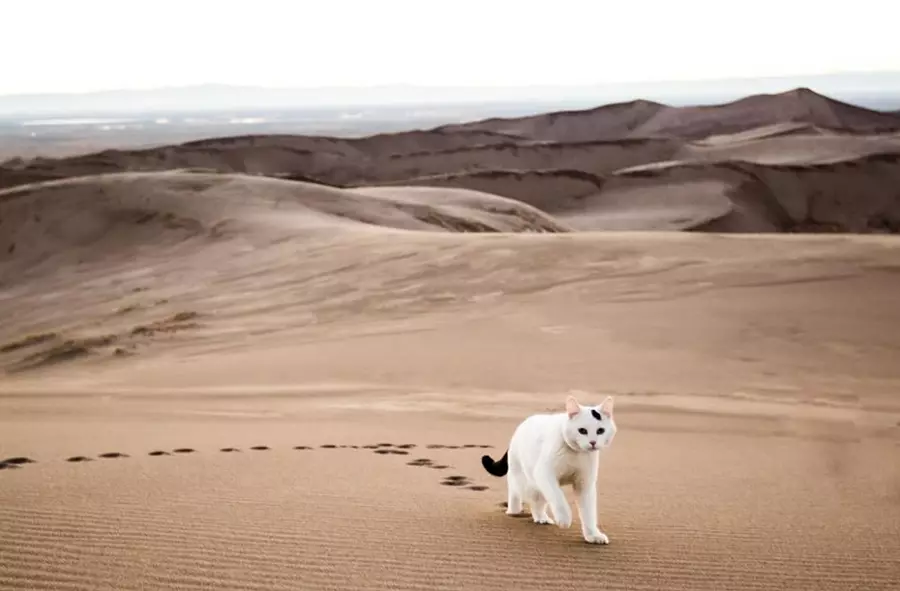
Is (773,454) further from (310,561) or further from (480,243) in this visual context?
(480,243)

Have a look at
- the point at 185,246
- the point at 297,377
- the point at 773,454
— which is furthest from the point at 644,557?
the point at 185,246

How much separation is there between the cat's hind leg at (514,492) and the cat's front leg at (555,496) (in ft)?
1.31

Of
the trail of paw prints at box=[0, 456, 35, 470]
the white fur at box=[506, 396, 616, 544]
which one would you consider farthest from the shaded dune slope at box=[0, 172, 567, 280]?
the white fur at box=[506, 396, 616, 544]

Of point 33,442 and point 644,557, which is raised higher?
point 644,557

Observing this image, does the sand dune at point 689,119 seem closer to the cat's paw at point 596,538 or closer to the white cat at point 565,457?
the white cat at point 565,457

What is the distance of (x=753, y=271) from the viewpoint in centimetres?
1135

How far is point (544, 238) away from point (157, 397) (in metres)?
6.70

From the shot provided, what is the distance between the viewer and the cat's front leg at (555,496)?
3.57 meters

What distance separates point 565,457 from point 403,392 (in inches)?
182

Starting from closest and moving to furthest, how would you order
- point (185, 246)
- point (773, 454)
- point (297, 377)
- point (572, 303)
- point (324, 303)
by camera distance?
point (773, 454) < point (297, 377) < point (572, 303) < point (324, 303) < point (185, 246)

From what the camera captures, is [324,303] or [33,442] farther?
[324,303]

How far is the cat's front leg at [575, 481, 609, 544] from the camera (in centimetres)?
365

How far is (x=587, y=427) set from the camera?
11.3 ft

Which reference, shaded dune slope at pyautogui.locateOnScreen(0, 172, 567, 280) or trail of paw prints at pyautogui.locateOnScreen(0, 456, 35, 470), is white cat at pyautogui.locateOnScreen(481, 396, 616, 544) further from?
shaded dune slope at pyautogui.locateOnScreen(0, 172, 567, 280)
